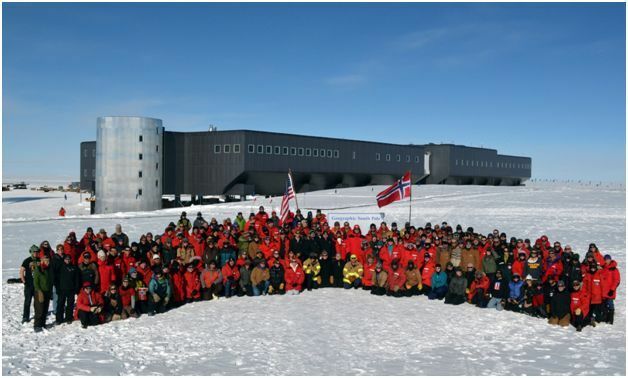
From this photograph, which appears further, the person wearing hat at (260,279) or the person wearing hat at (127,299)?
the person wearing hat at (260,279)

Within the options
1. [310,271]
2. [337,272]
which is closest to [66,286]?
[310,271]

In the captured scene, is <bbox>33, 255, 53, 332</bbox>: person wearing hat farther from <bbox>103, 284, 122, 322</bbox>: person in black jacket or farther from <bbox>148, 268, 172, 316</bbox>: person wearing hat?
<bbox>148, 268, 172, 316</bbox>: person wearing hat

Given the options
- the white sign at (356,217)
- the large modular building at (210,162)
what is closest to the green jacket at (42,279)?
the white sign at (356,217)

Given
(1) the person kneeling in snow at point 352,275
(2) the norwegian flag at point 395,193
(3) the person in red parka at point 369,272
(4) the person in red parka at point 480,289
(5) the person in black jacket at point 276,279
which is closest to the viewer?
(4) the person in red parka at point 480,289

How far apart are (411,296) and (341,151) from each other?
47.6 metres

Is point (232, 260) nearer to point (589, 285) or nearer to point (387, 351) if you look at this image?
point (387, 351)

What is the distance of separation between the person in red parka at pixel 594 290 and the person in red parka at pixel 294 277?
6.49 m

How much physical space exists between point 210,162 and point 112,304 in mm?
40401

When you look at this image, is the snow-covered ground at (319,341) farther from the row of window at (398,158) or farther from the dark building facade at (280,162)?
the row of window at (398,158)

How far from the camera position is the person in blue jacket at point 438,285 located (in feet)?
45.0

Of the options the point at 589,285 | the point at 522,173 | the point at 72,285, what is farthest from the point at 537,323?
the point at 522,173

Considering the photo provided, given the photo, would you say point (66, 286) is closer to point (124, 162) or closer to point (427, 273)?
point (427, 273)

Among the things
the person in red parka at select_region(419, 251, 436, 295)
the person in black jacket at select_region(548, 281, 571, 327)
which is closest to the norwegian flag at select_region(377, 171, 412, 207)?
the person in red parka at select_region(419, 251, 436, 295)

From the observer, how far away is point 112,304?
11609 mm
